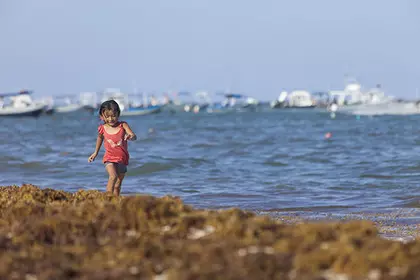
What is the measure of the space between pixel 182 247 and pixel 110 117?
4690 mm

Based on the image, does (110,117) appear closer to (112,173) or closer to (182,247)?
(112,173)

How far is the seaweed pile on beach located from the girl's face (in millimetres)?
3090

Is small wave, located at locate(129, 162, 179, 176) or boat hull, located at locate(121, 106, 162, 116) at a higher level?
small wave, located at locate(129, 162, 179, 176)

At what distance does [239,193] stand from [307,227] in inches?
380

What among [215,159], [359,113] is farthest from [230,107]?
[215,159]

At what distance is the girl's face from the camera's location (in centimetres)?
941

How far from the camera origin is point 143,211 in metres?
5.99

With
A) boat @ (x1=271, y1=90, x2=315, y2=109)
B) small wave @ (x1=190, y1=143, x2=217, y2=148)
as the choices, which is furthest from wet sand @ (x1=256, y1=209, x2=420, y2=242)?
boat @ (x1=271, y1=90, x2=315, y2=109)

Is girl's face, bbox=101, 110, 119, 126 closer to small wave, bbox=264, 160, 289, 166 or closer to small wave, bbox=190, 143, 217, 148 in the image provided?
small wave, bbox=264, 160, 289, 166

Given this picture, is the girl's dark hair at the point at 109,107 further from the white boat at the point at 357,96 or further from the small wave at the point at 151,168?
the white boat at the point at 357,96

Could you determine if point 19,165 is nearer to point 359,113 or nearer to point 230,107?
point 359,113

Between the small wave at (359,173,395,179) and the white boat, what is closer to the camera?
the small wave at (359,173,395,179)

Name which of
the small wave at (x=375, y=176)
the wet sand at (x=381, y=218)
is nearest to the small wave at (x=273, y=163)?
the small wave at (x=375, y=176)

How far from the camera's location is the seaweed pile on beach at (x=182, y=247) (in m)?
4.45
